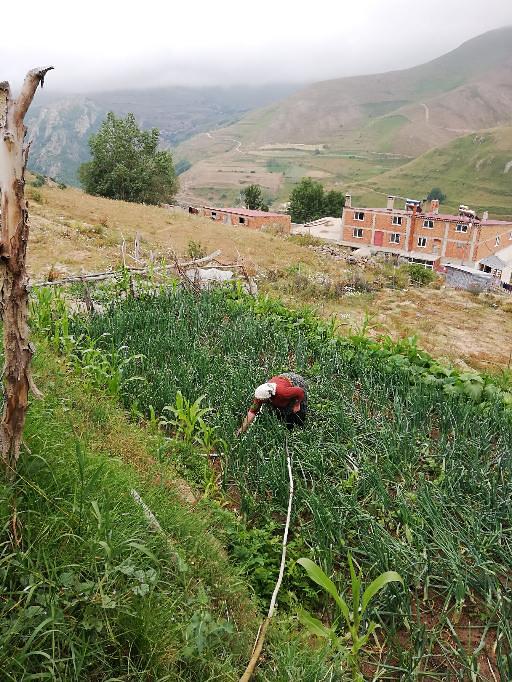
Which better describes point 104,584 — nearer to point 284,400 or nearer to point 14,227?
point 14,227

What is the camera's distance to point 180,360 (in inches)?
188

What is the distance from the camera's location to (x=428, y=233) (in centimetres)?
3256

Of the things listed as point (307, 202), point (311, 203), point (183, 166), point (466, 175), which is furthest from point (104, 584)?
point (183, 166)

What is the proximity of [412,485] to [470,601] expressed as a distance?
878 millimetres

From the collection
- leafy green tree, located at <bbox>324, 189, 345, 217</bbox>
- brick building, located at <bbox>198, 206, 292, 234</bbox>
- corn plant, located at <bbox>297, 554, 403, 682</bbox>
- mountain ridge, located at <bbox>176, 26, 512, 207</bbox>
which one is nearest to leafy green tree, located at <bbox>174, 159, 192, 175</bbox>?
mountain ridge, located at <bbox>176, 26, 512, 207</bbox>

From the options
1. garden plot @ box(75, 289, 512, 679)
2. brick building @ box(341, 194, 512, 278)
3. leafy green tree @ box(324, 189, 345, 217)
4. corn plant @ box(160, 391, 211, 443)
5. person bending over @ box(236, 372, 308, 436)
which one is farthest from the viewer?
leafy green tree @ box(324, 189, 345, 217)

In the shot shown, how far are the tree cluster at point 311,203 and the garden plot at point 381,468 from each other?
39230 mm

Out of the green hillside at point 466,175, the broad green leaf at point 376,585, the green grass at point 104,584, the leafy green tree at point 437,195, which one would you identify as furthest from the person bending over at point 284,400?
the leafy green tree at point 437,195

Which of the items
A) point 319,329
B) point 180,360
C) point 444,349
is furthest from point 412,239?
point 180,360

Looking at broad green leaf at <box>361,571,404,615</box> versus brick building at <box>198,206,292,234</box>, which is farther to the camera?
brick building at <box>198,206,292,234</box>

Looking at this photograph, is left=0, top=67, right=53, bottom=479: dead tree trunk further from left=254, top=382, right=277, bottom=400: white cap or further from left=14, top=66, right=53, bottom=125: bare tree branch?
left=254, top=382, right=277, bottom=400: white cap

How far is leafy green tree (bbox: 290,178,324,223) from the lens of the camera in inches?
1676

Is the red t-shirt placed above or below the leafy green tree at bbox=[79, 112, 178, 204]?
below

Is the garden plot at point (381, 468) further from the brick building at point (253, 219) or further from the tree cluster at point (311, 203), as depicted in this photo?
the tree cluster at point (311, 203)
